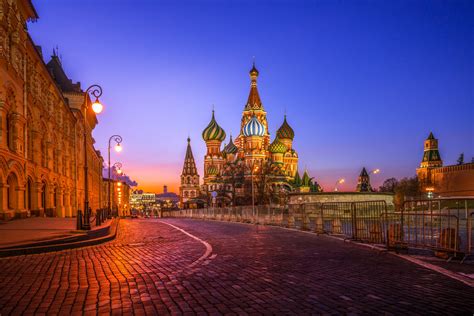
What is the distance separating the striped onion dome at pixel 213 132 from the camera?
395 feet

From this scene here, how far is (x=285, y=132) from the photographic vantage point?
122 metres

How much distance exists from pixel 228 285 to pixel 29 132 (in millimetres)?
22954

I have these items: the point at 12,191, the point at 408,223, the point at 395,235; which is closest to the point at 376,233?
the point at 395,235

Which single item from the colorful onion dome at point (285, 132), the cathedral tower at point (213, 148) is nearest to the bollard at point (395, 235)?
the cathedral tower at point (213, 148)

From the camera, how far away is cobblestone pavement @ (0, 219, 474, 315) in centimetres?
531

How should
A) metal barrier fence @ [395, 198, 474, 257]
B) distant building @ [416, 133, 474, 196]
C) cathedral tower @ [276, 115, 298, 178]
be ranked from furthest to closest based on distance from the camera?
cathedral tower @ [276, 115, 298, 178] → distant building @ [416, 133, 474, 196] → metal barrier fence @ [395, 198, 474, 257]

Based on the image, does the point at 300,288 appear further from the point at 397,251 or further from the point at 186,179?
the point at 186,179

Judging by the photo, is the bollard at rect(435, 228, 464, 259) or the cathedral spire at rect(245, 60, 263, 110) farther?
the cathedral spire at rect(245, 60, 263, 110)

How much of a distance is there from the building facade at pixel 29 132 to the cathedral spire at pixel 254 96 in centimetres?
7530

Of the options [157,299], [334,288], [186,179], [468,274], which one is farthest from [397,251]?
[186,179]

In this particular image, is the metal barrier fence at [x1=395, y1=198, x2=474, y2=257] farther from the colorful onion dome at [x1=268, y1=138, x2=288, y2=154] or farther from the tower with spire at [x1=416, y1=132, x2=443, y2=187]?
the tower with spire at [x1=416, y1=132, x2=443, y2=187]

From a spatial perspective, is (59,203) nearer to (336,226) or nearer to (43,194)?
(43,194)

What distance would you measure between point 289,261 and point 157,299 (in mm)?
4161

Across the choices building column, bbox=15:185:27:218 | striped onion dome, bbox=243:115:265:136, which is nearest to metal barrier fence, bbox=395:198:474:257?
building column, bbox=15:185:27:218
